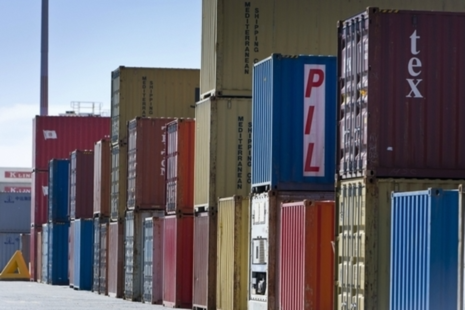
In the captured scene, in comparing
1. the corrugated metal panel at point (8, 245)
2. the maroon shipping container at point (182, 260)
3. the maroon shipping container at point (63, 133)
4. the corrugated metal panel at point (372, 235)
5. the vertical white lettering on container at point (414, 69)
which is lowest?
the corrugated metal panel at point (8, 245)

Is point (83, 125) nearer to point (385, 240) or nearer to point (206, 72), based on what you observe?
point (206, 72)

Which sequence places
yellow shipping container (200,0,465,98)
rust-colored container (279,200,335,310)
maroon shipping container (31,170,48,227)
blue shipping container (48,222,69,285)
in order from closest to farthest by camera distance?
rust-colored container (279,200,335,310), yellow shipping container (200,0,465,98), blue shipping container (48,222,69,285), maroon shipping container (31,170,48,227)

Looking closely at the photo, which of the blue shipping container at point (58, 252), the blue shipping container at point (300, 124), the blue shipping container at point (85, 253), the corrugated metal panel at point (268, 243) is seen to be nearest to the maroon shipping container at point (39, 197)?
the blue shipping container at point (58, 252)

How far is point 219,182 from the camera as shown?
85.6ft

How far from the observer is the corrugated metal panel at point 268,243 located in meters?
21.8

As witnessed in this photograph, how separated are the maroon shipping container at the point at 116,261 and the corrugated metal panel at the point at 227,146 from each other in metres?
9.40

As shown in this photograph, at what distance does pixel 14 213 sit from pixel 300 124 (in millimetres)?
42876

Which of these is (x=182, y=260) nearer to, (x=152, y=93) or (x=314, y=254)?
(x=152, y=93)

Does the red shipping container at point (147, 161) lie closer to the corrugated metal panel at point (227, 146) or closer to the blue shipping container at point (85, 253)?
the corrugated metal panel at point (227, 146)

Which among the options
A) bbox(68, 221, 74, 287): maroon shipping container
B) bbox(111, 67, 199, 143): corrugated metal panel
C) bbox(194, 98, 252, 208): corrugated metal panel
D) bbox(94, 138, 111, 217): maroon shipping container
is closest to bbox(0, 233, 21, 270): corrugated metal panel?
bbox(68, 221, 74, 287): maroon shipping container

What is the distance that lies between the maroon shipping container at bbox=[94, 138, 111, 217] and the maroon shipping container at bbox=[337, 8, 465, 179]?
20794 millimetres

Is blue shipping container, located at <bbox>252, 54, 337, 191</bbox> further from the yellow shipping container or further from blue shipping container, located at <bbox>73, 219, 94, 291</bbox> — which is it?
blue shipping container, located at <bbox>73, 219, 94, 291</bbox>

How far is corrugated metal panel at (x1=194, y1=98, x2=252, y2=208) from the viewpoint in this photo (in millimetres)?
25797

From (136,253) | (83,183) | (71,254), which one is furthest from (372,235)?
(71,254)
